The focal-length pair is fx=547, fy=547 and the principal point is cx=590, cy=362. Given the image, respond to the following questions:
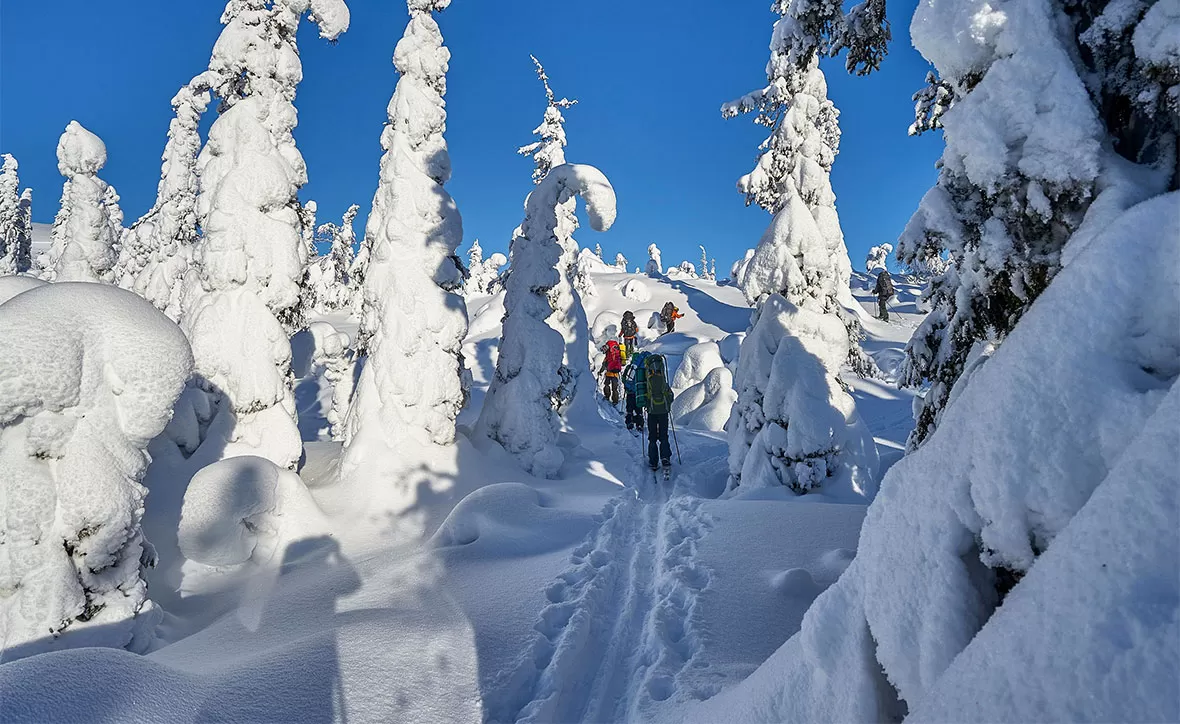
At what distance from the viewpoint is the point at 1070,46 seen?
2348mm

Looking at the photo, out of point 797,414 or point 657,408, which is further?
point 657,408

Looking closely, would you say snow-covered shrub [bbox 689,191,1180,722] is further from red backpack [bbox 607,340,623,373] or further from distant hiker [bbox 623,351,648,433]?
red backpack [bbox 607,340,623,373]

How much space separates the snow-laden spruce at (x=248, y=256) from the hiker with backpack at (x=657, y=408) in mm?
6040

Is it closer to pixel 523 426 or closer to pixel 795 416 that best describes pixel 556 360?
pixel 523 426

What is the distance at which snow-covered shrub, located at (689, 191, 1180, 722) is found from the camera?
3.45 feet

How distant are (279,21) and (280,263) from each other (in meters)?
4.85

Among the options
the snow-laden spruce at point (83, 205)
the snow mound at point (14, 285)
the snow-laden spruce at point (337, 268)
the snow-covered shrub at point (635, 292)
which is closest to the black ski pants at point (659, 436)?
the snow mound at point (14, 285)

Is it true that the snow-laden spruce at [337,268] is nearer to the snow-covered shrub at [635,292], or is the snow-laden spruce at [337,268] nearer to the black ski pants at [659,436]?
the snow-covered shrub at [635,292]

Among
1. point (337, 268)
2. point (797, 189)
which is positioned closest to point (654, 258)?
point (337, 268)

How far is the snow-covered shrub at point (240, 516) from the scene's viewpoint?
5883 millimetres

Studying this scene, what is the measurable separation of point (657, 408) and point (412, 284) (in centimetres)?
484

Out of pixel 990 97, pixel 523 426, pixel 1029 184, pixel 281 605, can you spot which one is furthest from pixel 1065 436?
pixel 523 426

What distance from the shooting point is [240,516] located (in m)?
6.06

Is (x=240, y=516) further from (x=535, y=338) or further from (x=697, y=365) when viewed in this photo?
(x=697, y=365)
